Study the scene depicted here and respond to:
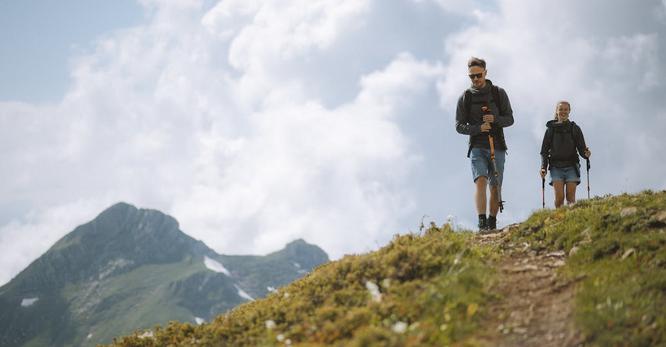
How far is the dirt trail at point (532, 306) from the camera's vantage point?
6.41 metres

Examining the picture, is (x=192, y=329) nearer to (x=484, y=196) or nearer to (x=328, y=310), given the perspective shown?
(x=328, y=310)

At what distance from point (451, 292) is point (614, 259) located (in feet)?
8.93

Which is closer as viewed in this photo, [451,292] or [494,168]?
[451,292]

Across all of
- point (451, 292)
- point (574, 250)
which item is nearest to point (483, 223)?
point (574, 250)

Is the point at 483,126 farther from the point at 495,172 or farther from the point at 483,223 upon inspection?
the point at 483,223

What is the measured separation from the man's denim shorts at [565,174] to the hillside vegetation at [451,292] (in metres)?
3.51

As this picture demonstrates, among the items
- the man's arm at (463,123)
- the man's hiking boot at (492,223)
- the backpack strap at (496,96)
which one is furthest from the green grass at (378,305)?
the backpack strap at (496,96)

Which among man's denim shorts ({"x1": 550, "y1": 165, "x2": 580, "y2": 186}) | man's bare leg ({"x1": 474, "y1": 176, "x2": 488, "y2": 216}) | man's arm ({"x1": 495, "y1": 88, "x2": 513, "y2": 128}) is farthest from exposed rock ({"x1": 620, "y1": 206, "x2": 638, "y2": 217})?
man's denim shorts ({"x1": 550, "y1": 165, "x2": 580, "y2": 186})

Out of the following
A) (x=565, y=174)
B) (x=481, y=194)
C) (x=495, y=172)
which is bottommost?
(x=481, y=194)

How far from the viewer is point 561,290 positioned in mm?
7578

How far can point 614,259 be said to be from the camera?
26.6 feet

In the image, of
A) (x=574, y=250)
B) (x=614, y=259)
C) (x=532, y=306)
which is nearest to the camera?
(x=532, y=306)

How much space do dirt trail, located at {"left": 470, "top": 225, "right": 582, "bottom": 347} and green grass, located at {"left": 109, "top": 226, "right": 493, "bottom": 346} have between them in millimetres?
243

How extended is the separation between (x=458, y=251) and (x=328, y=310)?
2744mm
